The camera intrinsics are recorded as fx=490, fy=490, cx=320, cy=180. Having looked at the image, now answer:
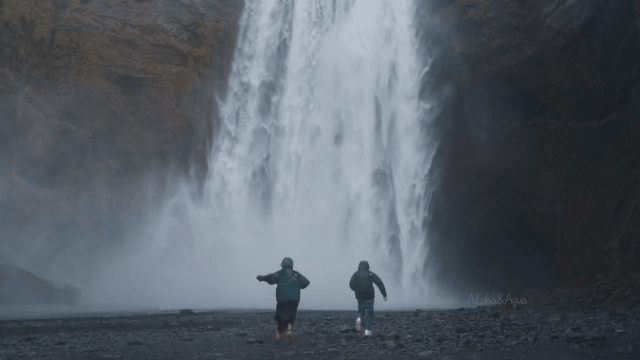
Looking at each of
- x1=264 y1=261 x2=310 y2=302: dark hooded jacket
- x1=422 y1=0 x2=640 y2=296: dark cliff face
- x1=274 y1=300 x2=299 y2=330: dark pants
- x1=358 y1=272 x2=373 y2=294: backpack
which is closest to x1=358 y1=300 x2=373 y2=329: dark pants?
x1=358 y1=272 x2=373 y2=294: backpack

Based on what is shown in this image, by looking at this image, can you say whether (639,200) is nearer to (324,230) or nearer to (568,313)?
(568,313)

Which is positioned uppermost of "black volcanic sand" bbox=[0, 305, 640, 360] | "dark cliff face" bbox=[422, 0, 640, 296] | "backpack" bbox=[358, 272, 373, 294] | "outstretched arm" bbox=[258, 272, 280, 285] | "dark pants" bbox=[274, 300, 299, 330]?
"dark cliff face" bbox=[422, 0, 640, 296]

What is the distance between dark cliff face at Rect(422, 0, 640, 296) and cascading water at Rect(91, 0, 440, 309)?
128 centimetres

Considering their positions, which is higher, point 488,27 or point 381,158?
point 488,27

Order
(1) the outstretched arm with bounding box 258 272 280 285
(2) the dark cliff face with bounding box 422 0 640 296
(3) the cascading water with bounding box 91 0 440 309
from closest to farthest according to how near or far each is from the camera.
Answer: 1. (1) the outstretched arm with bounding box 258 272 280 285
2. (2) the dark cliff face with bounding box 422 0 640 296
3. (3) the cascading water with bounding box 91 0 440 309

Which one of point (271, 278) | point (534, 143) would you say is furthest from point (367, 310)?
point (534, 143)

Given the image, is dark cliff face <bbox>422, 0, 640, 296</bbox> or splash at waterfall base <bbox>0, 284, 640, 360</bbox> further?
dark cliff face <bbox>422, 0, 640, 296</bbox>

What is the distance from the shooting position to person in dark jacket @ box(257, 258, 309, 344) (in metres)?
7.62

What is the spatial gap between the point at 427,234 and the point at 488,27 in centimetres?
811

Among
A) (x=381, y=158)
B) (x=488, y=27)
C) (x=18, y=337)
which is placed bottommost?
(x=18, y=337)

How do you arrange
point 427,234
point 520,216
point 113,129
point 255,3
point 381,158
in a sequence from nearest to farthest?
point 520,216 < point 427,234 < point 381,158 < point 113,129 < point 255,3

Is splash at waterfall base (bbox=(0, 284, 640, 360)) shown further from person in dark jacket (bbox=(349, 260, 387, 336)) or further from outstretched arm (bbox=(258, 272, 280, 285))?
outstretched arm (bbox=(258, 272, 280, 285))

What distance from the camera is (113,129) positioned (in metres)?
21.9

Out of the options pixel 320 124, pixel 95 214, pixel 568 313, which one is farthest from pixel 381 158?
pixel 95 214
